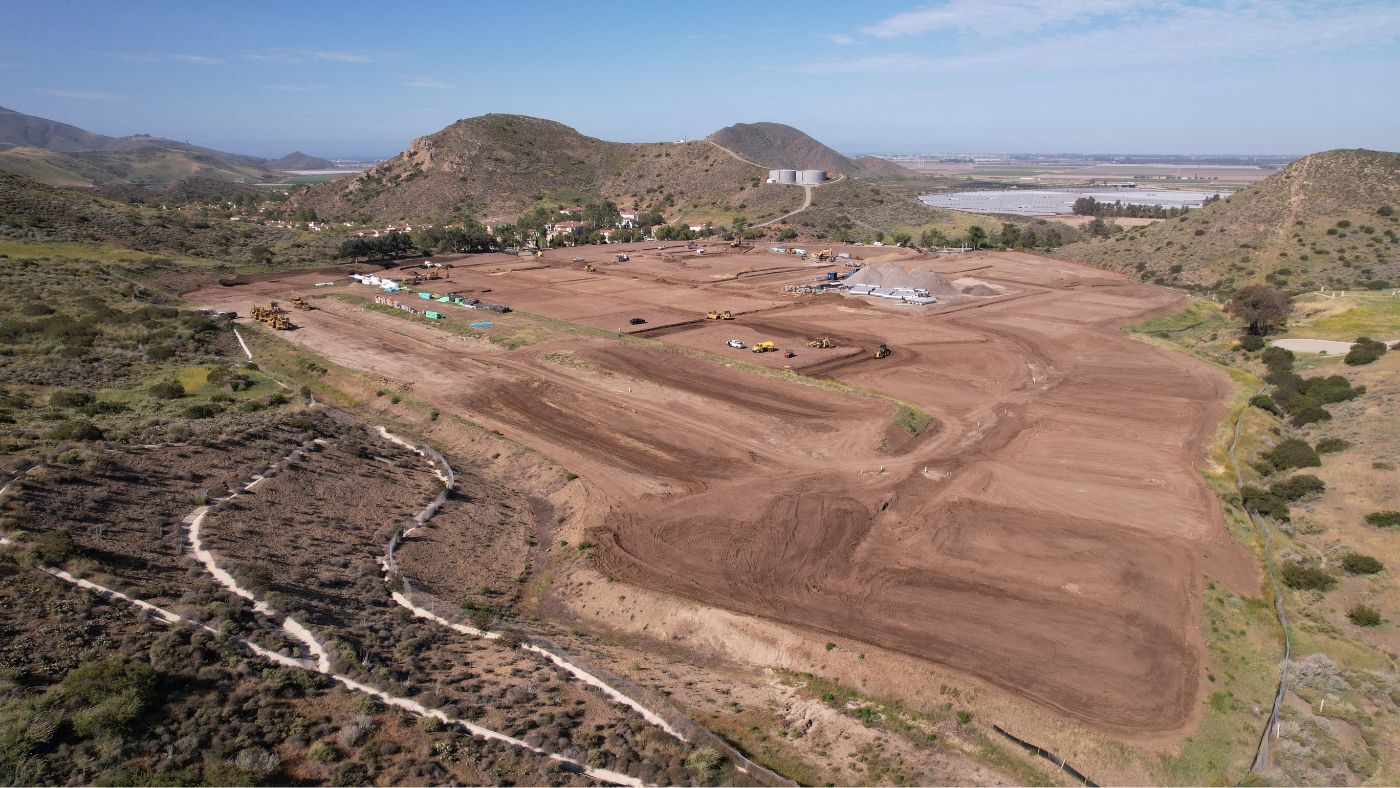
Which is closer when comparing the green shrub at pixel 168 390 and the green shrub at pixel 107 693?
the green shrub at pixel 107 693

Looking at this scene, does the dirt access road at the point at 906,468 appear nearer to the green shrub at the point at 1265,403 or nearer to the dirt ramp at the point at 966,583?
the dirt ramp at the point at 966,583

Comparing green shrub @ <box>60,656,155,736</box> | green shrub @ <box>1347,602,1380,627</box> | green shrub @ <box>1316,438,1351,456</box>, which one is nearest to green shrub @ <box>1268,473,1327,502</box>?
green shrub @ <box>1316,438,1351,456</box>

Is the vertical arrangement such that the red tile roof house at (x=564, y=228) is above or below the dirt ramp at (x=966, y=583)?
above

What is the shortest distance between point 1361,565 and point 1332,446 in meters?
11.6

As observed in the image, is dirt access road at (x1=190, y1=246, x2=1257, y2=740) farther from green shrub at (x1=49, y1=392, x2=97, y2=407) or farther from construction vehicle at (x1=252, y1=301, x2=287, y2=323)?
green shrub at (x1=49, y1=392, x2=97, y2=407)

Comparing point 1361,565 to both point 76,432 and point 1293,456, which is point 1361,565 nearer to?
point 1293,456

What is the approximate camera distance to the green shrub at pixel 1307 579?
23.0m

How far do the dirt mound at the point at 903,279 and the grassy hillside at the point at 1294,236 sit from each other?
29.7 m

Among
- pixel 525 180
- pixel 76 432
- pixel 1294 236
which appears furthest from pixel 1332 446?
pixel 525 180

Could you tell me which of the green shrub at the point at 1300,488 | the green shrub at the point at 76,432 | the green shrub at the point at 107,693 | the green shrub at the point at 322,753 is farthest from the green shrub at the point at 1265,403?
the green shrub at the point at 76,432

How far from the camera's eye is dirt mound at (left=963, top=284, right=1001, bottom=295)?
73.4 meters

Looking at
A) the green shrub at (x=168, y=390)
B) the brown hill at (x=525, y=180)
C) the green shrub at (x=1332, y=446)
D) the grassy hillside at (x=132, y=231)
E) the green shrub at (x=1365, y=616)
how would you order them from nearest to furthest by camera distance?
1. the green shrub at (x=1365, y=616)
2. the green shrub at (x=1332, y=446)
3. the green shrub at (x=168, y=390)
4. the grassy hillside at (x=132, y=231)
5. the brown hill at (x=525, y=180)

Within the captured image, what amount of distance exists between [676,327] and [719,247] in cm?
5130

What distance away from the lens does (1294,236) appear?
78.6m
